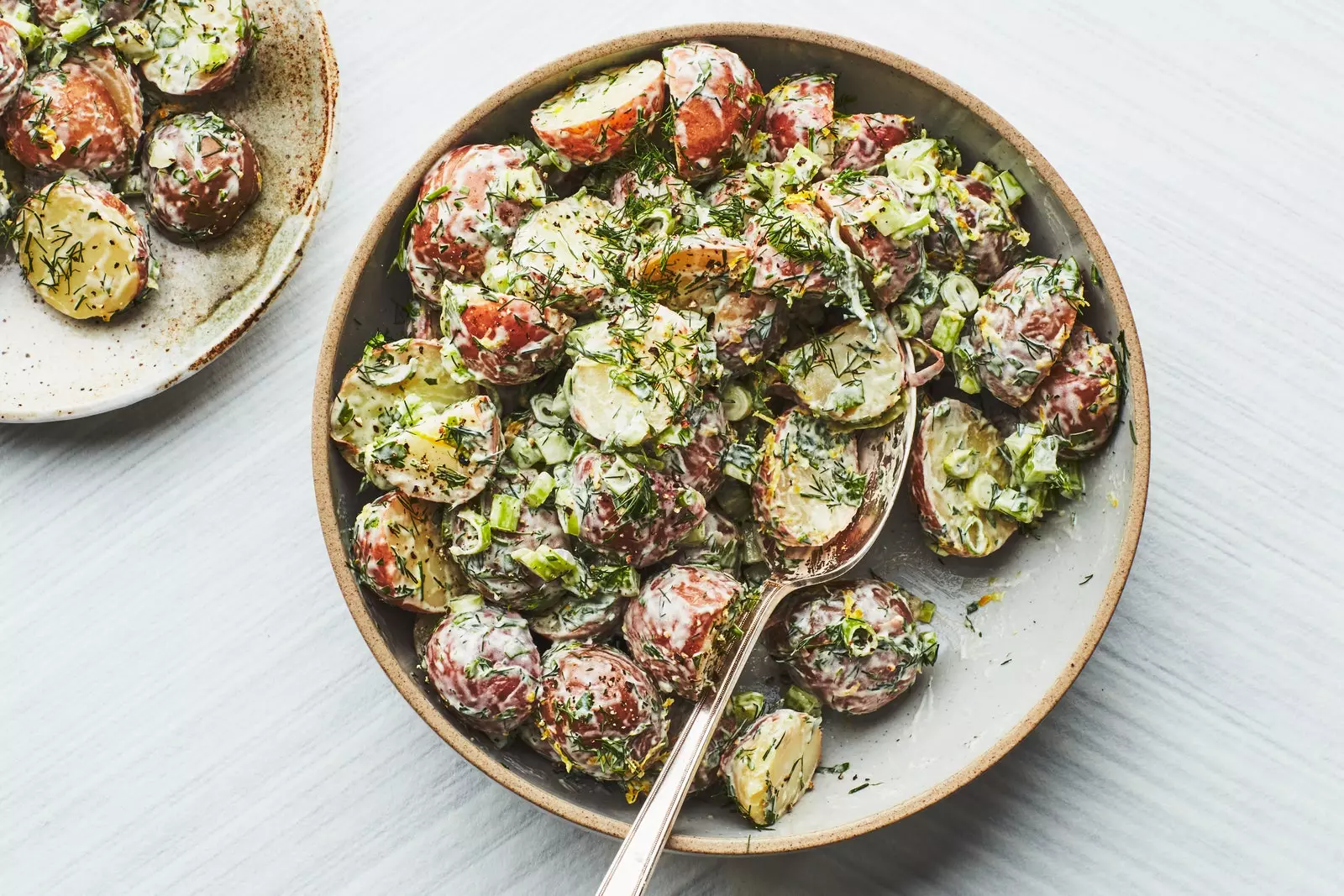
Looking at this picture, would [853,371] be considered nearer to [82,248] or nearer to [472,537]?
[472,537]

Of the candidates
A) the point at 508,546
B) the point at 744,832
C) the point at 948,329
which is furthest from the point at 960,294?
the point at 744,832

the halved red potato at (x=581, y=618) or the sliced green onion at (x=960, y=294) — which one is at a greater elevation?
the sliced green onion at (x=960, y=294)

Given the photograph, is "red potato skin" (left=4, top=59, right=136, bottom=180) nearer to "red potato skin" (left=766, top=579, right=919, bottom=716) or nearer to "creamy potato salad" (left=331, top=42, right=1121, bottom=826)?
"creamy potato salad" (left=331, top=42, right=1121, bottom=826)

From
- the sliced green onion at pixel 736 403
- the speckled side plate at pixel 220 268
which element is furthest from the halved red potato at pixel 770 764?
the speckled side plate at pixel 220 268

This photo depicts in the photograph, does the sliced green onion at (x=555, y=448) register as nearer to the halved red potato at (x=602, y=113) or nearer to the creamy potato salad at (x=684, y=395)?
the creamy potato salad at (x=684, y=395)

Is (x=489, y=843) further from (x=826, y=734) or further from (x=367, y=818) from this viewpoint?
(x=826, y=734)

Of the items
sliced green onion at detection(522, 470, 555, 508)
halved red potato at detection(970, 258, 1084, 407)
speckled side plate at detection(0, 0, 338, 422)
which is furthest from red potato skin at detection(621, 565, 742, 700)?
speckled side plate at detection(0, 0, 338, 422)
